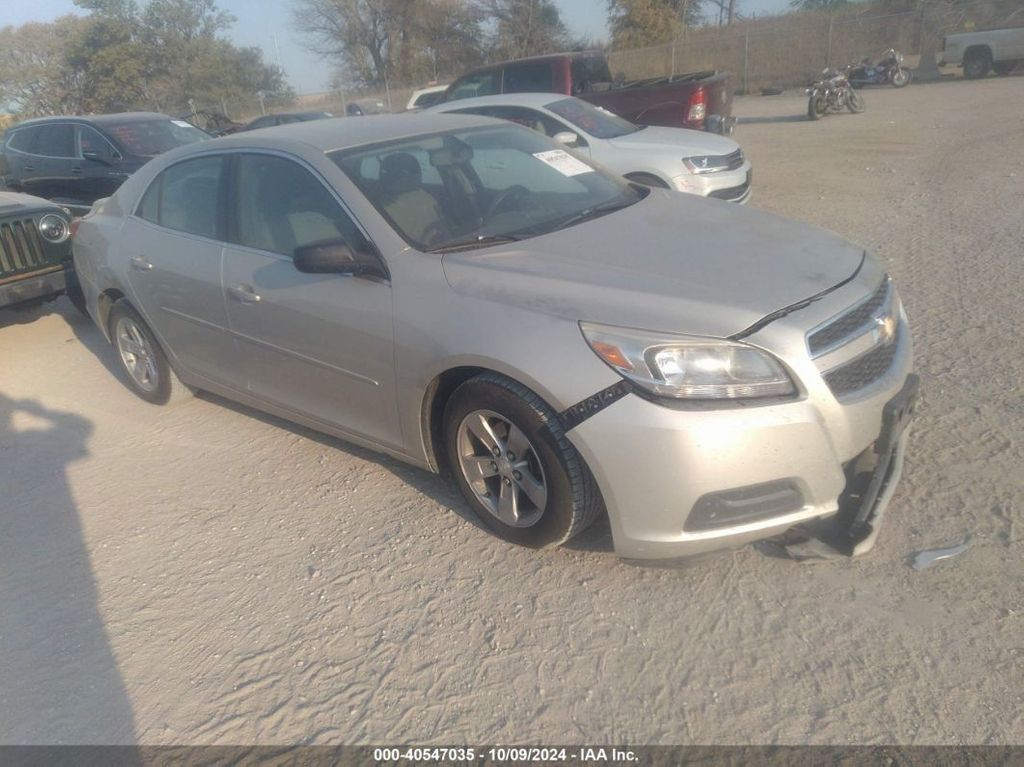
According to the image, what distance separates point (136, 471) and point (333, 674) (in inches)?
87.2

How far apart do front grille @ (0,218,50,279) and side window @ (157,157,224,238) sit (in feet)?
7.58

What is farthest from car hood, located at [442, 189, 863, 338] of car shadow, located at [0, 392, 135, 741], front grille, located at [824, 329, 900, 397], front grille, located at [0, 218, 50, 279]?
front grille, located at [0, 218, 50, 279]

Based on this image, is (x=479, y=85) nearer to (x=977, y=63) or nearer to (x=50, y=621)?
(x=50, y=621)

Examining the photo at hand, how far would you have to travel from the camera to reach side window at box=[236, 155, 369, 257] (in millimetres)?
3592

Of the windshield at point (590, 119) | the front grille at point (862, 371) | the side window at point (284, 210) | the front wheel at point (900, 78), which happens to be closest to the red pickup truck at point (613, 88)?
the windshield at point (590, 119)

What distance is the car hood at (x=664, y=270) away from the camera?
2.80 meters

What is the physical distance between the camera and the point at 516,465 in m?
3.12

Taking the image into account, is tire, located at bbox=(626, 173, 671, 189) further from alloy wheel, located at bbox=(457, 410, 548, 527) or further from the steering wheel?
alloy wheel, located at bbox=(457, 410, 548, 527)

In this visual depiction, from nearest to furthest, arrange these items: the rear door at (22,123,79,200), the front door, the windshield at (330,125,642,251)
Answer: the front door
the windshield at (330,125,642,251)
the rear door at (22,123,79,200)

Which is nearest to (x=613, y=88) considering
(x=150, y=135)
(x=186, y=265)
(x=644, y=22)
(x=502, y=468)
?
(x=150, y=135)

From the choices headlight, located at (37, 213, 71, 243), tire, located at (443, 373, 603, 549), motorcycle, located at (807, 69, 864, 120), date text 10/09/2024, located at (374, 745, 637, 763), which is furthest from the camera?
motorcycle, located at (807, 69, 864, 120)

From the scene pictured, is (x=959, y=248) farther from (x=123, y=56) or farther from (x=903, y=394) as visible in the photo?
(x=123, y=56)

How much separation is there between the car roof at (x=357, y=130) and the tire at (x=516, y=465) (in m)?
1.54

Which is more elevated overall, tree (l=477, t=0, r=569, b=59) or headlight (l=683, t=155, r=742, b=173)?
tree (l=477, t=0, r=569, b=59)
